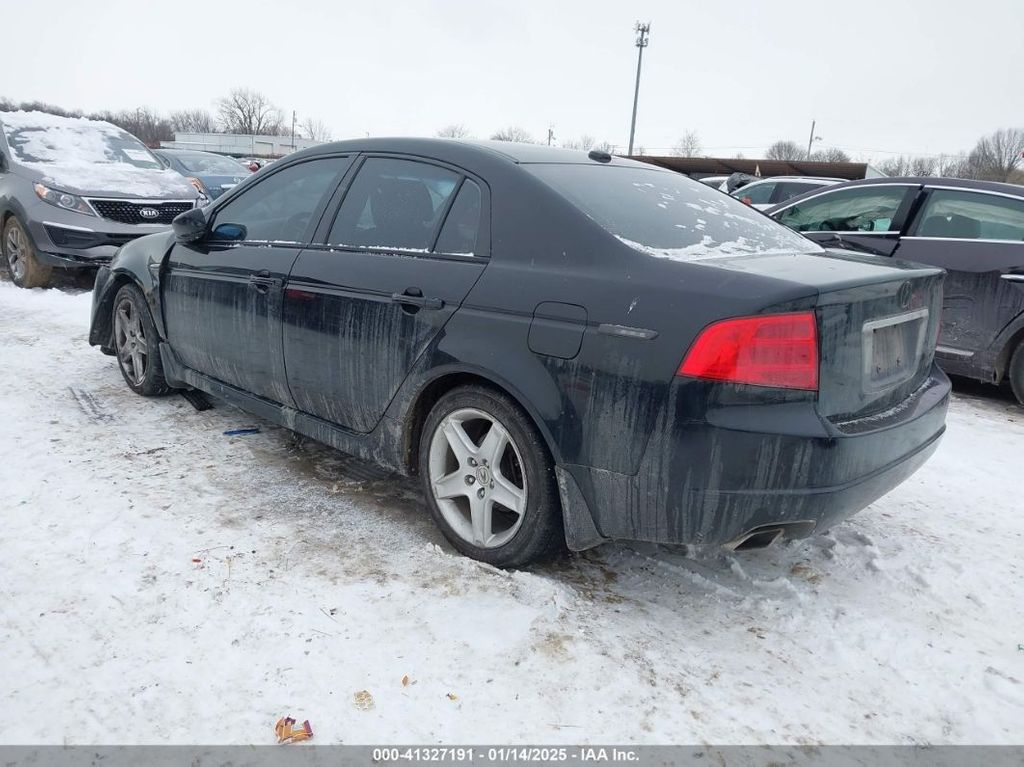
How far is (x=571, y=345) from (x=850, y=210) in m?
4.95

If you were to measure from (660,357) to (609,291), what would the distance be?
0.29m

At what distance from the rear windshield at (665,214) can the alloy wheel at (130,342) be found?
302 cm

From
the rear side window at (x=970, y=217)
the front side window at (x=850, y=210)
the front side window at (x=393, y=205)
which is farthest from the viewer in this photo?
the front side window at (x=850, y=210)

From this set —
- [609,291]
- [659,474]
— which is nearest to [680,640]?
[659,474]

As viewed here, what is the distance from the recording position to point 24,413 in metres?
4.45

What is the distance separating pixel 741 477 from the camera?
2.31 m

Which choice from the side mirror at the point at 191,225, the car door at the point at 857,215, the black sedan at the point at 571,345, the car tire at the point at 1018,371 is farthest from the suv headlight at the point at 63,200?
the car tire at the point at 1018,371

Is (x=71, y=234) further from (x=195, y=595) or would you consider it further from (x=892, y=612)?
(x=892, y=612)

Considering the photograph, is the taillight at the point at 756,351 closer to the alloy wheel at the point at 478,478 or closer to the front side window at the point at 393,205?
the alloy wheel at the point at 478,478

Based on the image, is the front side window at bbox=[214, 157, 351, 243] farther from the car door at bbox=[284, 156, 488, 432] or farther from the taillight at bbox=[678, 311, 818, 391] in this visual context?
the taillight at bbox=[678, 311, 818, 391]

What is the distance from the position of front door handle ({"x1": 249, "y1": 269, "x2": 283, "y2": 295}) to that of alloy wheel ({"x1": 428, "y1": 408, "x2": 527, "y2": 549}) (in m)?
1.20

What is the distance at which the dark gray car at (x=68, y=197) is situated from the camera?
26.6ft

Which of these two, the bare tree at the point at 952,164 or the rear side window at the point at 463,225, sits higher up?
the bare tree at the point at 952,164

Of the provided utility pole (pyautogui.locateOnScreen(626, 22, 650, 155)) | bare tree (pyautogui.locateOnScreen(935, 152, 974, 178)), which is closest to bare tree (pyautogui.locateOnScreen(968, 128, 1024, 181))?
bare tree (pyautogui.locateOnScreen(935, 152, 974, 178))
